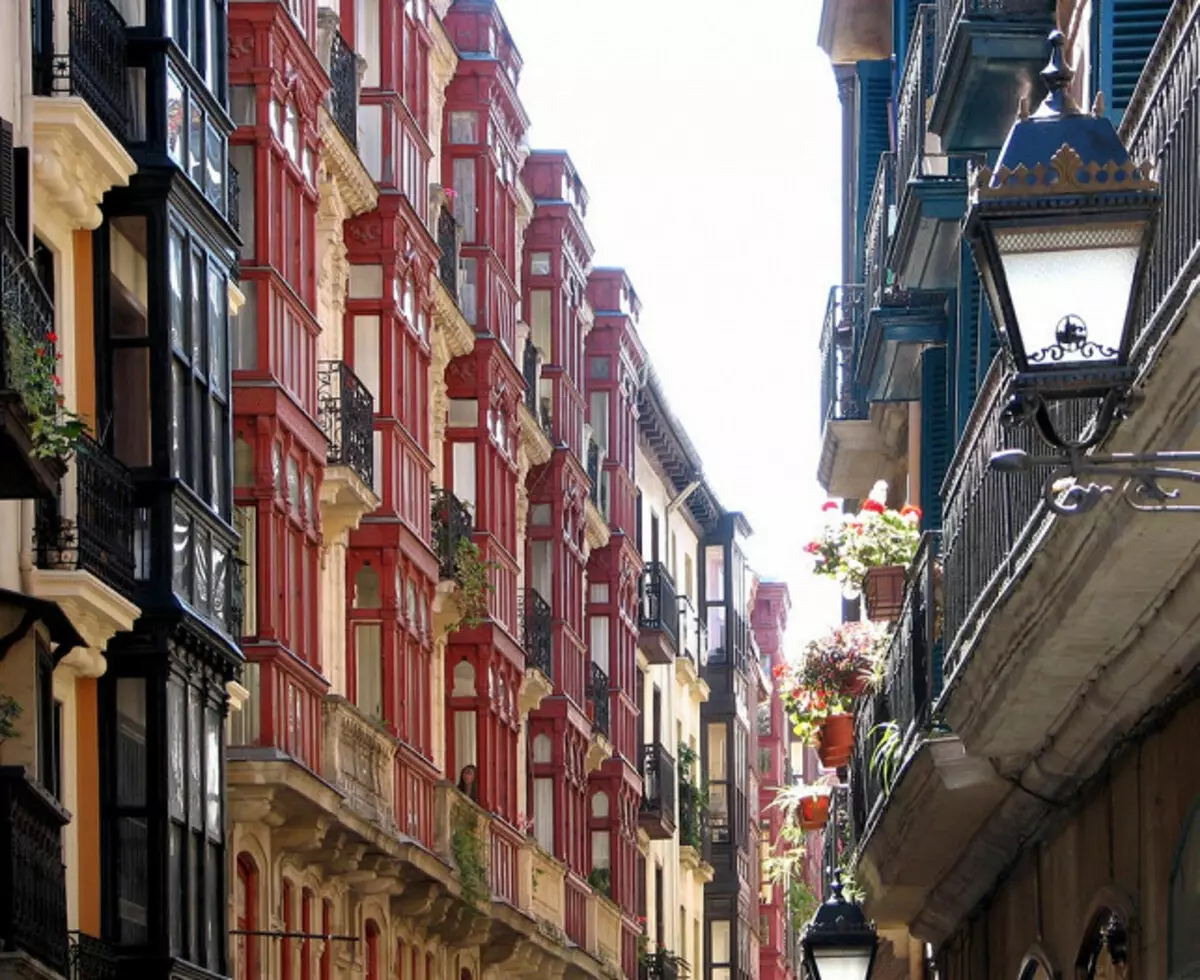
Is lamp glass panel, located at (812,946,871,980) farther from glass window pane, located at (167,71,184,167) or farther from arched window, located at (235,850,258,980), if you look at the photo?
arched window, located at (235,850,258,980)

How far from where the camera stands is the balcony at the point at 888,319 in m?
23.5

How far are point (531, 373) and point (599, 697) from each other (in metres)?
7.03

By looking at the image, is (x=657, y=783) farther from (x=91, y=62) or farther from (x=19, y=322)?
(x=19, y=322)

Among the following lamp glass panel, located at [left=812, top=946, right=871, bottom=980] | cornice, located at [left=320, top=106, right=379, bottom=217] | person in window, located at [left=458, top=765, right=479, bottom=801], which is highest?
cornice, located at [left=320, top=106, right=379, bottom=217]

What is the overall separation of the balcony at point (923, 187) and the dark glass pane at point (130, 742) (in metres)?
5.99

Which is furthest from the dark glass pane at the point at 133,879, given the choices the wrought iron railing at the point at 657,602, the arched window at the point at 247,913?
the wrought iron railing at the point at 657,602

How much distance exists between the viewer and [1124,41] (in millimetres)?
14680

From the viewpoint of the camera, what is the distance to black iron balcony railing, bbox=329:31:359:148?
3448 centimetres

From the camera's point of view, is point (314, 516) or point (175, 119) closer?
point (175, 119)

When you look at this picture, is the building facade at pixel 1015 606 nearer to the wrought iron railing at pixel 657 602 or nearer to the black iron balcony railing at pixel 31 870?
the black iron balcony railing at pixel 31 870

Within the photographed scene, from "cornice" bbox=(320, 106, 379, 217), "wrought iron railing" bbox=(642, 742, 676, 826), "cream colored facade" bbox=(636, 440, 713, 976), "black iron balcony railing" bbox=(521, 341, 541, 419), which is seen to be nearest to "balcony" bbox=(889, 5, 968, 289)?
"cornice" bbox=(320, 106, 379, 217)

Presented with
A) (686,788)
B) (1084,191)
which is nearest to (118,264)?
(1084,191)

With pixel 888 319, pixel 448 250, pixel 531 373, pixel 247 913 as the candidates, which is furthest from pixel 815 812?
pixel 531 373

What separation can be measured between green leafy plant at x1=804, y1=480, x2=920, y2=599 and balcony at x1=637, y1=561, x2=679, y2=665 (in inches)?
1342
